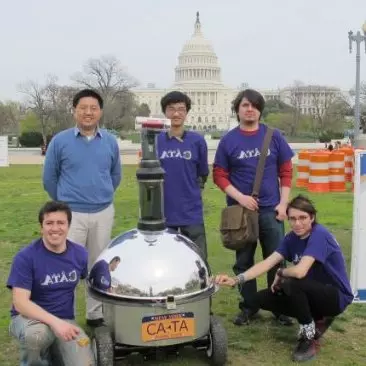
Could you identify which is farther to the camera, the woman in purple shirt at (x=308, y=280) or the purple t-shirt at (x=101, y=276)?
the woman in purple shirt at (x=308, y=280)

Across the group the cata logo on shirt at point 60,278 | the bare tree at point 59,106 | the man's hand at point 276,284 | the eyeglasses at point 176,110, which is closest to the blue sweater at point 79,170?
the eyeglasses at point 176,110

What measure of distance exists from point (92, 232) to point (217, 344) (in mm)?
1353

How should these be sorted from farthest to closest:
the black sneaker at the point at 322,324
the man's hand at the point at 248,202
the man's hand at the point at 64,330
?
the man's hand at the point at 248,202
the black sneaker at the point at 322,324
the man's hand at the point at 64,330

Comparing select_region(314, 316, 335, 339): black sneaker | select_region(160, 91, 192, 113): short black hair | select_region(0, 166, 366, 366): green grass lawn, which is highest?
select_region(160, 91, 192, 113): short black hair

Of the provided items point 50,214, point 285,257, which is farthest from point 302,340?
point 50,214

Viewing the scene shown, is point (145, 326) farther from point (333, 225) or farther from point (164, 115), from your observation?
point (333, 225)

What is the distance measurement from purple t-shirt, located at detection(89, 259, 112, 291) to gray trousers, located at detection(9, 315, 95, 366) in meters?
0.33

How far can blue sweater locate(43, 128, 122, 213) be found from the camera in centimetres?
446

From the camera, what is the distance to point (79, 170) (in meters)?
4.46

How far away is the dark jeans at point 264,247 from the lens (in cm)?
480

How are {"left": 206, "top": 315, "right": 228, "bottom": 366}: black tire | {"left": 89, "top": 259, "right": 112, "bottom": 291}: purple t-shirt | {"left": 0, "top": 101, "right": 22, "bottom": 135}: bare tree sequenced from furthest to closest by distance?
1. {"left": 0, "top": 101, "right": 22, "bottom": 135}: bare tree
2. {"left": 206, "top": 315, "right": 228, "bottom": 366}: black tire
3. {"left": 89, "top": 259, "right": 112, "bottom": 291}: purple t-shirt

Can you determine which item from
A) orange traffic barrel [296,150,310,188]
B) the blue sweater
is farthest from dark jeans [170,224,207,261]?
orange traffic barrel [296,150,310,188]

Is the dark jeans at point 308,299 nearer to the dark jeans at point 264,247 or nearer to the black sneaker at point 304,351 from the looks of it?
the black sneaker at point 304,351

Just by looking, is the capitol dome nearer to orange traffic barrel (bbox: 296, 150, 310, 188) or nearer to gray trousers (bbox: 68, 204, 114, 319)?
orange traffic barrel (bbox: 296, 150, 310, 188)
